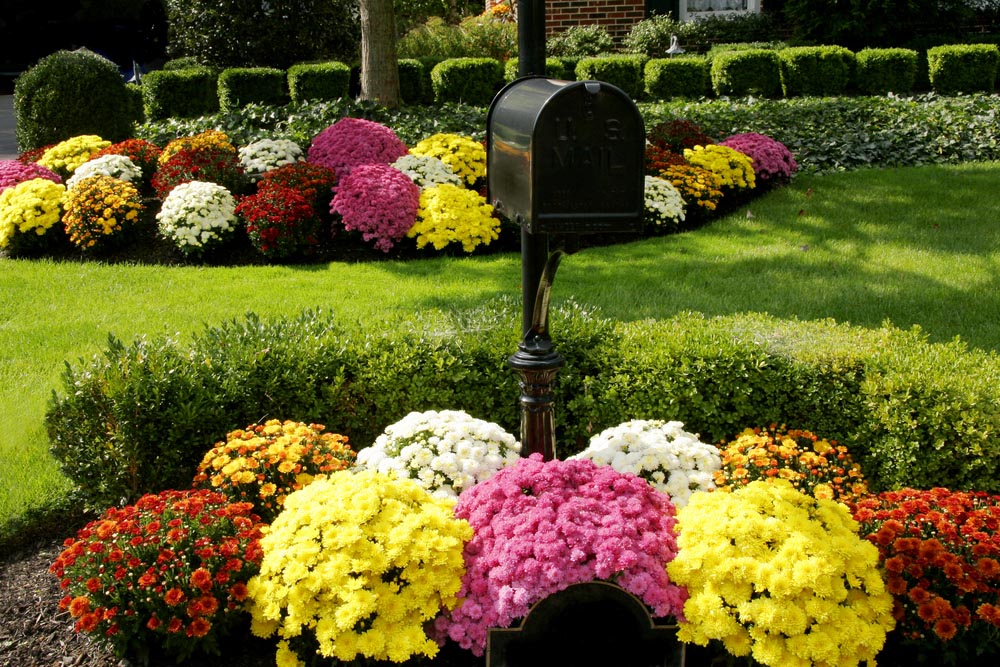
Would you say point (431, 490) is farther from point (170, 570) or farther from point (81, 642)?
point (81, 642)

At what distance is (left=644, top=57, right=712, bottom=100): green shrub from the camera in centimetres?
1509

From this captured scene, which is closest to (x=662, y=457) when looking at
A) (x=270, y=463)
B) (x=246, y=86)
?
(x=270, y=463)

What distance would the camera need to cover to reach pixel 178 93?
14.4m

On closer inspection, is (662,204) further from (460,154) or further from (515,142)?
(515,142)

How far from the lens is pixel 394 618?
288 centimetres

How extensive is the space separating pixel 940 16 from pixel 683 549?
56.6ft

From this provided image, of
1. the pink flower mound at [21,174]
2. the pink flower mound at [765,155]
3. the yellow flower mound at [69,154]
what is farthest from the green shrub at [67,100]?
the pink flower mound at [765,155]

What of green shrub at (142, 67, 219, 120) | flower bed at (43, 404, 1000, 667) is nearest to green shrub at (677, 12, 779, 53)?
green shrub at (142, 67, 219, 120)

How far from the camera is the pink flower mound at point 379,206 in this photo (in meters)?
8.05

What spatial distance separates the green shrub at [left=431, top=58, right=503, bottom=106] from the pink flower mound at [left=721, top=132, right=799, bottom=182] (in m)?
6.32

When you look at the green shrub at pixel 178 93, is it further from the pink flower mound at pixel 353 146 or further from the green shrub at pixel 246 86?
the pink flower mound at pixel 353 146

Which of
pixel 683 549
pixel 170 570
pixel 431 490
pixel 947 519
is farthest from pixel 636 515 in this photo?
pixel 170 570

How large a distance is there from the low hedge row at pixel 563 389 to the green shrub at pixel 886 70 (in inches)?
463

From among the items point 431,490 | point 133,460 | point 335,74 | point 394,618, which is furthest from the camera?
point 335,74
